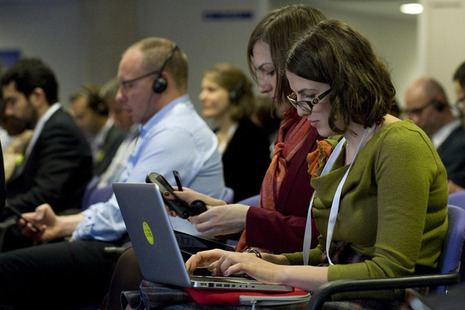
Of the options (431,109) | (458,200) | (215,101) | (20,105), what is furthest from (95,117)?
(458,200)

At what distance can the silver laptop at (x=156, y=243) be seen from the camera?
1.65m

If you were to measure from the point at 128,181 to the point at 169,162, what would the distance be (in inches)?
7.6

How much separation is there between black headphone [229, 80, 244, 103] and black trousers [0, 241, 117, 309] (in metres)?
2.63

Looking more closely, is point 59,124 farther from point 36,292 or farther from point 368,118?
point 368,118

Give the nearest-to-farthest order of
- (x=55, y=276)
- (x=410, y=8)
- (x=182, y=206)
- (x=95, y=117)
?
(x=182, y=206) < (x=55, y=276) < (x=95, y=117) < (x=410, y=8)

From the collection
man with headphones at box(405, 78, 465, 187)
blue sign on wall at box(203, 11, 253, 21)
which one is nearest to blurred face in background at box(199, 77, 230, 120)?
man with headphones at box(405, 78, 465, 187)

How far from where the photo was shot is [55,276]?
2.76m

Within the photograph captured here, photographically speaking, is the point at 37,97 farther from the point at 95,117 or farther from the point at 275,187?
the point at 95,117

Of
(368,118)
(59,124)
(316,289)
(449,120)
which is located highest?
(368,118)

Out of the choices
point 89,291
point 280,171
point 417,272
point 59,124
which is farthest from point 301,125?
point 59,124

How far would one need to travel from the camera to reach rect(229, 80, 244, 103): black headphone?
5.26m

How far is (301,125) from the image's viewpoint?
2.31m

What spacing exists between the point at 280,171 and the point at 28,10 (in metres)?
10.1

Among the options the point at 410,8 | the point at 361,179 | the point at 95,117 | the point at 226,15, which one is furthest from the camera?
the point at 410,8
